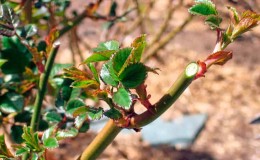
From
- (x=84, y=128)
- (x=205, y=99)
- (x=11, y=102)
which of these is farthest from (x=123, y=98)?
(x=205, y=99)

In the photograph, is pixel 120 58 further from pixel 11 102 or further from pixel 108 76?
pixel 11 102

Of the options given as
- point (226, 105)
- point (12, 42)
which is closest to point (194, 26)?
point (226, 105)

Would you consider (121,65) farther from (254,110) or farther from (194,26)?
(194,26)

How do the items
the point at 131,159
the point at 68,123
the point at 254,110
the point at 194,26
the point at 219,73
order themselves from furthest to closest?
the point at 194,26, the point at 219,73, the point at 254,110, the point at 131,159, the point at 68,123

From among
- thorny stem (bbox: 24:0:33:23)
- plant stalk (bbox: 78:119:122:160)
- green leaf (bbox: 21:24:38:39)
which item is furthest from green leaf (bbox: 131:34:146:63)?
thorny stem (bbox: 24:0:33:23)

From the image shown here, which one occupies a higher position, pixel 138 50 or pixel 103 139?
pixel 138 50

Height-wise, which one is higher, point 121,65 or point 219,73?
point 121,65

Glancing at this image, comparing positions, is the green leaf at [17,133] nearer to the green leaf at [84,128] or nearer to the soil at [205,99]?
the green leaf at [84,128]

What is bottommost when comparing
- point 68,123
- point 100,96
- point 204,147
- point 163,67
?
point 204,147
